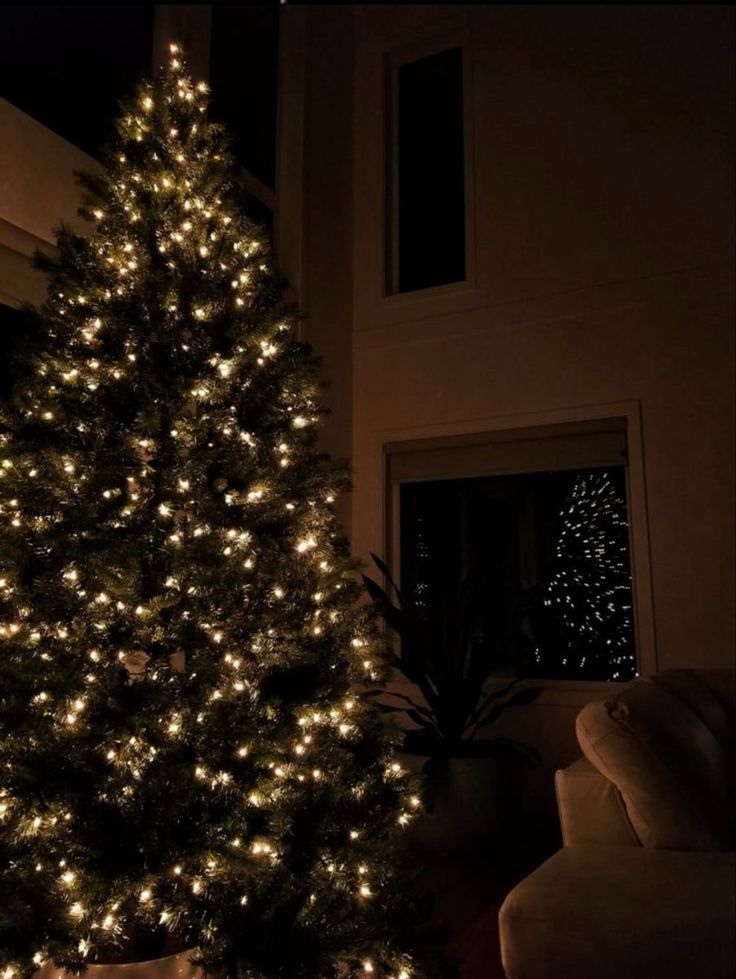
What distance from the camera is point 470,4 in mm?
4195

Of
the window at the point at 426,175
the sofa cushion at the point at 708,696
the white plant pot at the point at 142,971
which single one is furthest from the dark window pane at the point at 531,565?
the white plant pot at the point at 142,971

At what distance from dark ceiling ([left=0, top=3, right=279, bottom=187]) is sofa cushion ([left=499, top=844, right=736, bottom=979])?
2669mm

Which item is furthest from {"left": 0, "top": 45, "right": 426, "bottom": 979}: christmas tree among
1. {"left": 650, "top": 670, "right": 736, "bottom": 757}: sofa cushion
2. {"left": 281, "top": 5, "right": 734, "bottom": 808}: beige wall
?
{"left": 281, "top": 5, "right": 734, "bottom": 808}: beige wall

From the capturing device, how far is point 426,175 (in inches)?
169

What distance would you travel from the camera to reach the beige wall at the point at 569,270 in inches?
129

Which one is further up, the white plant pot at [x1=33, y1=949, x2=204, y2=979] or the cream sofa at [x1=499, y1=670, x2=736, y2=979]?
the cream sofa at [x1=499, y1=670, x2=736, y2=979]

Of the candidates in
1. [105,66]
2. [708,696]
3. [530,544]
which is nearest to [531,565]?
[530,544]

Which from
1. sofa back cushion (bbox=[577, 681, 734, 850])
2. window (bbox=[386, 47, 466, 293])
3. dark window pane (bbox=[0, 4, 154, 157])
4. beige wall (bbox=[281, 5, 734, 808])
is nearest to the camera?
sofa back cushion (bbox=[577, 681, 734, 850])

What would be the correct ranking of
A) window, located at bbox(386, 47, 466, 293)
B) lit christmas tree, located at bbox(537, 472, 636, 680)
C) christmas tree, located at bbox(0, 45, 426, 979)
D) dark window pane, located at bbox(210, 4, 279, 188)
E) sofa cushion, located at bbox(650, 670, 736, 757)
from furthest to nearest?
window, located at bbox(386, 47, 466, 293) < dark window pane, located at bbox(210, 4, 279, 188) < lit christmas tree, located at bbox(537, 472, 636, 680) < sofa cushion, located at bbox(650, 670, 736, 757) < christmas tree, located at bbox(0, 45, 426, 979)

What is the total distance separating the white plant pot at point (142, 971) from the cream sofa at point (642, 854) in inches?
26.1

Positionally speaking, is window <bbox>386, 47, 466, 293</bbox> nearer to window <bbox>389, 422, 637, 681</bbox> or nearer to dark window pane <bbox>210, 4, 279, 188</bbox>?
dark window pane <bbox>210, 4, 279, 188</bbox>

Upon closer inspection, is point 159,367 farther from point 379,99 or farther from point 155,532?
point 379,99

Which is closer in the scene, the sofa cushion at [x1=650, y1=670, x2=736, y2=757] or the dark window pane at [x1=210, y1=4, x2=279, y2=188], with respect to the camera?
the sofa cushion at [x1=650, y1=670, x2=736, y2=757]

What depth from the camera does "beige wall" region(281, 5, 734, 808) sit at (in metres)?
3.28
